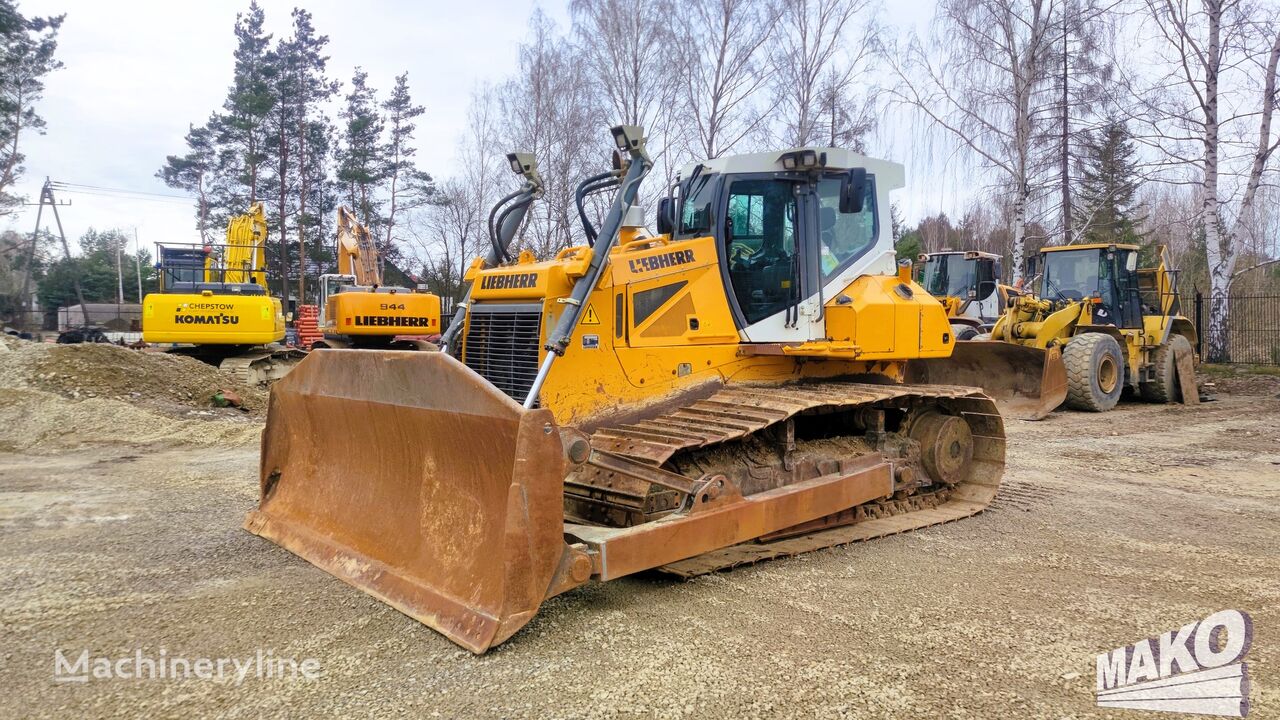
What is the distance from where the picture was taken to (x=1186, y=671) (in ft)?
10.2

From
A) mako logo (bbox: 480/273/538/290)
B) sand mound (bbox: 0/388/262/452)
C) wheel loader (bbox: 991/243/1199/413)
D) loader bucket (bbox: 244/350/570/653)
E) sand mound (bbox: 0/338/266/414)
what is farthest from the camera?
wheel loader (bbox: 991/243/1199/413)

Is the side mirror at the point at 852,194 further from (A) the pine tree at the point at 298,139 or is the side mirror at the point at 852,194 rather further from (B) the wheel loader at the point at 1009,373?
(A) the pine tree at the point at 298,139

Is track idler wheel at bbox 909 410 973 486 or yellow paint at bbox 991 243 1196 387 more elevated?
yellow paint at bbox 991 243 1196 387

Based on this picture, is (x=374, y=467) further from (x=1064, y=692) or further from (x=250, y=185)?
(x=250, y=185)

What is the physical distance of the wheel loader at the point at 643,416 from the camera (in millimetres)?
3447

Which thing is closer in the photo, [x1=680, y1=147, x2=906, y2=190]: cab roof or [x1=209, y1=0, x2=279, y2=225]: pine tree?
[x1=680, y1=147, x2=906, y2=190]: cab roof

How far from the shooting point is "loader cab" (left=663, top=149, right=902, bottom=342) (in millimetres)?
5098

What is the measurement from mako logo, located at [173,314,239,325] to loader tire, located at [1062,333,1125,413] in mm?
12938

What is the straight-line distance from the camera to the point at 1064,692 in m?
2.92

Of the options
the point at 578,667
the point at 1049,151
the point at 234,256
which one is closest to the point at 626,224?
the point at 578,667

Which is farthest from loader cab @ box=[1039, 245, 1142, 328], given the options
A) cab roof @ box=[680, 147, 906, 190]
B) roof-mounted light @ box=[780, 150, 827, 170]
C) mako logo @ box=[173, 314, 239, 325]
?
mako logo @ box=[173, 314, 239, 325]

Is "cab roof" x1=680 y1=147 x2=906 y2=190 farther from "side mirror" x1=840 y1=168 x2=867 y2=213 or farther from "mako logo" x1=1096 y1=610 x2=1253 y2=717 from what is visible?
"mako logo" x1=1096 y1=610 x2=1253 y2=717

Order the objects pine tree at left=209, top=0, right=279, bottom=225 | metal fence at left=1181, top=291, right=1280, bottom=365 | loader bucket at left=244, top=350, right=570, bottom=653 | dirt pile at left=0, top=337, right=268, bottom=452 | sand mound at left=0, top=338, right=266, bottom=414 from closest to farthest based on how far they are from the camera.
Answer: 1. loader bucket at left=244, top=350, right=570, bottom=653
2. dirt pile at left=0, top=337, right=268, bottom=452
3. sand mound at left=0, top=338, right=266, bottom=414
4. metal fence at left=1181, top=291, right=1280, bottom=365
5. pine tree at left=209, top=0, right=279, bottom=225

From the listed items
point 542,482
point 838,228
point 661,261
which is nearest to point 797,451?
point 661,261
